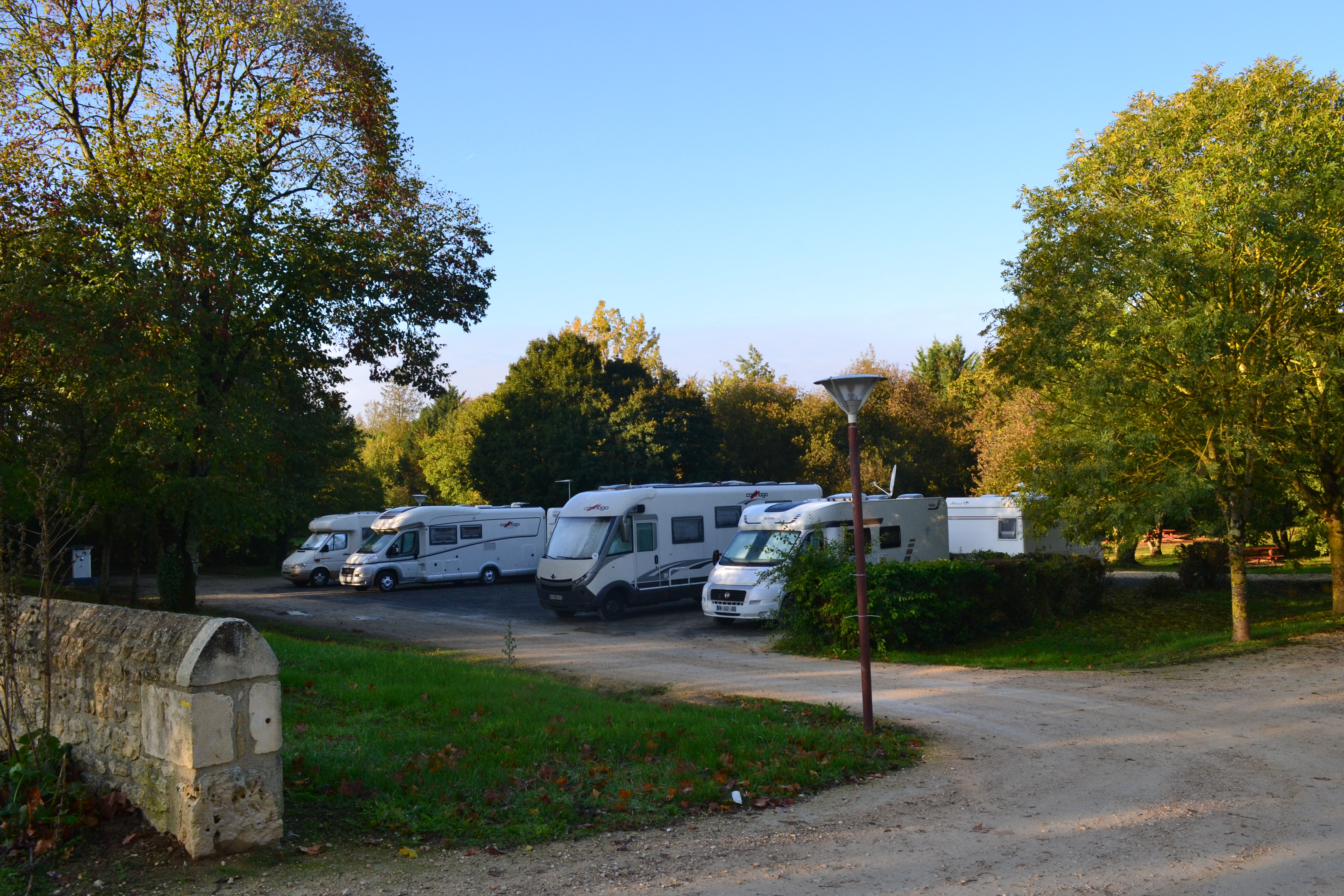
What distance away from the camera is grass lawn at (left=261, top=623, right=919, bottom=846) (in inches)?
242

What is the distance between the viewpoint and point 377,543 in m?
28.7

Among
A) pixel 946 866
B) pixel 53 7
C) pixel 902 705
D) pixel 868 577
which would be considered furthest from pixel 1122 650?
pixel 53 7

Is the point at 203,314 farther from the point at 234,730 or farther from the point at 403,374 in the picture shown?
the point at 234,730

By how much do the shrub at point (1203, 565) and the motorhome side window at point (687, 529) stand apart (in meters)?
11.4

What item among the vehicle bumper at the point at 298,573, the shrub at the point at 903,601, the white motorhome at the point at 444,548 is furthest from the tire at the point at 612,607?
the vehicle bumper at the point at 298,573

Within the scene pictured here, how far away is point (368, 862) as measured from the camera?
540 centimetres

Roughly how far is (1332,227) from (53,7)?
22.0 metres

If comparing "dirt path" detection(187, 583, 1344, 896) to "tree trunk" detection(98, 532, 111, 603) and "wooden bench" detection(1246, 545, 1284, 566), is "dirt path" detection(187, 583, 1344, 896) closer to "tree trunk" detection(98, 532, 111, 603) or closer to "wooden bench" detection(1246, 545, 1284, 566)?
"tree trunk" detection(98, 532, 111, 603)

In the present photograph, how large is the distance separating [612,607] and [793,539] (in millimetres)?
4632

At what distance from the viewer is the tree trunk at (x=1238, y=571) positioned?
14828 millimetres

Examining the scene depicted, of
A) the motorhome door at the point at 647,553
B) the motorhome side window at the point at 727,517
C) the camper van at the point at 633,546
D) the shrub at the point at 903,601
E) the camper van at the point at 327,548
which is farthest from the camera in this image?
the camper van at the point at 327,548

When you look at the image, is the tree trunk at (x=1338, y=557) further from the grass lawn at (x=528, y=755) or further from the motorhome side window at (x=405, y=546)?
the motorhome side window at (x=405, y=546)

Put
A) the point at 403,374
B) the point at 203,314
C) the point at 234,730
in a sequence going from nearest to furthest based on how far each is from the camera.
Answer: the point at 234,730 → the point at 203,314 → the point at 403,374

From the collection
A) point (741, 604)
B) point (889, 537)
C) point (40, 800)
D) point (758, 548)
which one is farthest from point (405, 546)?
point (40, 800)
